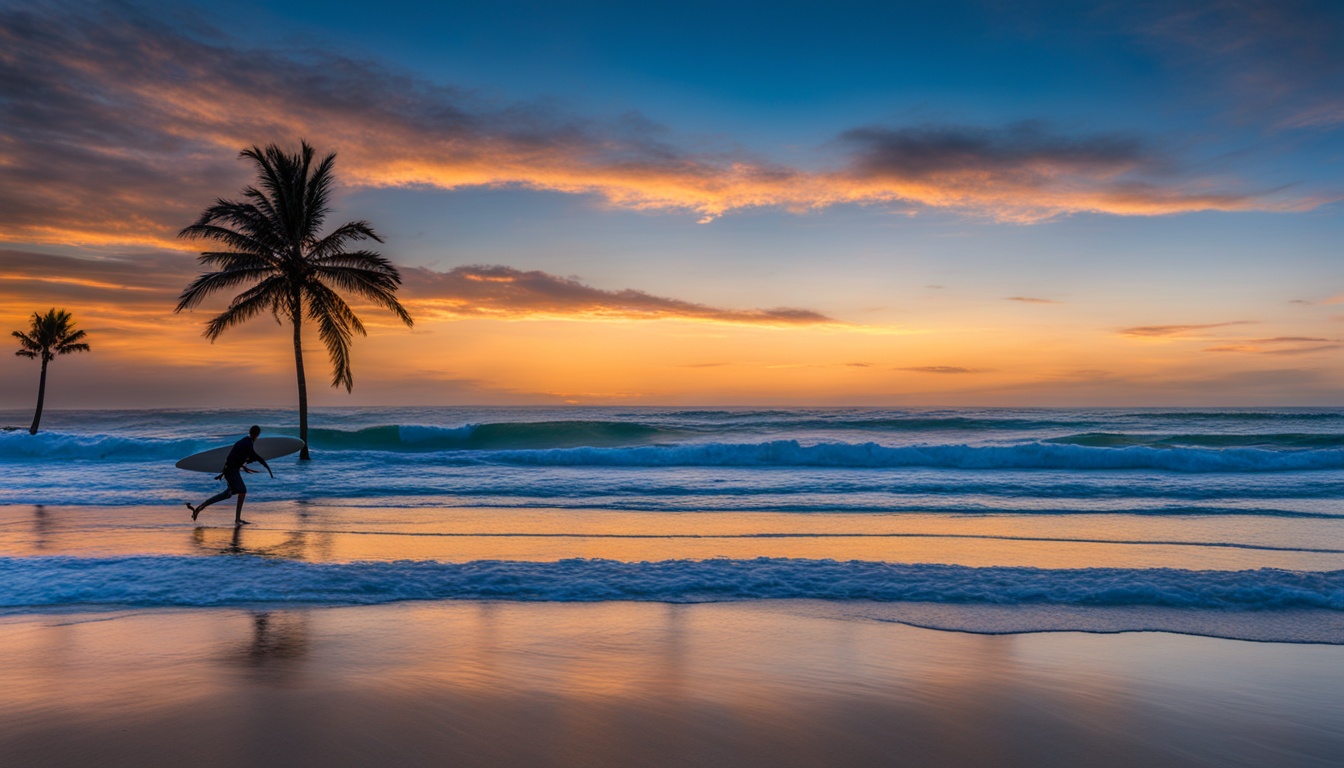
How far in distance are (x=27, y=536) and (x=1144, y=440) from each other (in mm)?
41464

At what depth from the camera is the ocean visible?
292 inches

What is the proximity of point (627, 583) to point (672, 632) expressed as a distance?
Answer: 5.60 feet

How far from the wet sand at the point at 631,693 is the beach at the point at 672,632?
0.02 metres

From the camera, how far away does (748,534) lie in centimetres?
1166

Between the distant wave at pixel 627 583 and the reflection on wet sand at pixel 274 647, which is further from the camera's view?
the distant wave at pixel 627 583

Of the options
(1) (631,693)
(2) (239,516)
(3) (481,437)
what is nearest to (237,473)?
(2) (239,516)

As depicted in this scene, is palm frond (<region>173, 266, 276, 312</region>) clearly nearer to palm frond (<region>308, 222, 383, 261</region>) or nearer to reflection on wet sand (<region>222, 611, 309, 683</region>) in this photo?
palm frond (<region>308, 222, 383, 261</region>)

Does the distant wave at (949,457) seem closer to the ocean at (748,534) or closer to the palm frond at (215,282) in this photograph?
the ocean at (748,534)

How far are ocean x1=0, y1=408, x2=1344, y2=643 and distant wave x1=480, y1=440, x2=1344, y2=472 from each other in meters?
0.09

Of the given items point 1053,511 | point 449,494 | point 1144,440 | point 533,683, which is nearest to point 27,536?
point 449,494

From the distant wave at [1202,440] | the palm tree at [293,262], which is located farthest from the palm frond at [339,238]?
the distant wave at [1202,440]

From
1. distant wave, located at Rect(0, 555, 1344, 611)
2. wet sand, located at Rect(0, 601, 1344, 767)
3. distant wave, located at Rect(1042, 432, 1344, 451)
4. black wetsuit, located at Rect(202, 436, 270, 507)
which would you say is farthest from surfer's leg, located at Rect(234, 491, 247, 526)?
distant wave, located at Rect(1042, 432, 1344, 451)

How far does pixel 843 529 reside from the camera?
12156 mm

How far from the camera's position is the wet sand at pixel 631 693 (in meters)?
4.07
